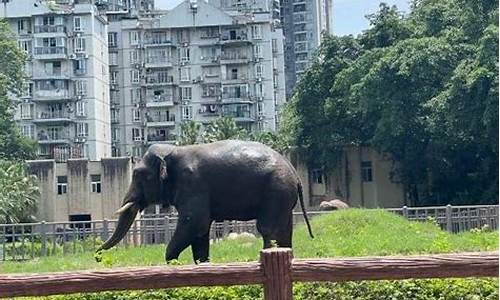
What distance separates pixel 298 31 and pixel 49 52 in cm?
4016

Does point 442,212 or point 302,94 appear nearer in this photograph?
point 442,212

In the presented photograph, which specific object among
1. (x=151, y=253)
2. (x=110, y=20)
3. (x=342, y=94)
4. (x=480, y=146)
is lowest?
(x=151, y=253)

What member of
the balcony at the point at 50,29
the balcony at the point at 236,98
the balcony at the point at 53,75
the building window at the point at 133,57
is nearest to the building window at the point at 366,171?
the balcony at the point at 236,98

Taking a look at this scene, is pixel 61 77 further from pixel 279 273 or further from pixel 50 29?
pixel 279 273

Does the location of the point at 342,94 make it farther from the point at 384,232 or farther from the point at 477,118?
the point at 384,232

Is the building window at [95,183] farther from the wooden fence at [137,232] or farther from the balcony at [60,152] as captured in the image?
the wooden fence at [137,232]

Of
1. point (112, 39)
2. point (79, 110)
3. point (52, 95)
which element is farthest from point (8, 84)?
point (112, 39)

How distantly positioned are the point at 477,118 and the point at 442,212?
688 cm

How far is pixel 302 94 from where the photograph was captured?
42.2m

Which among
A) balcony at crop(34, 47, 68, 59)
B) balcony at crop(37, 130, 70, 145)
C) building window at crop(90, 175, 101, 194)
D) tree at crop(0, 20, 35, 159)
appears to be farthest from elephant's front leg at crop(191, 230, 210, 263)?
balcony at crop(37, 130, 70, 145)

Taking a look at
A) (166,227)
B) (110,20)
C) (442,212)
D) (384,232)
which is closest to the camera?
(384,232)

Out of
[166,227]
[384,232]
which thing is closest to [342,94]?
[166,227]

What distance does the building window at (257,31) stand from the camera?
64.1 m

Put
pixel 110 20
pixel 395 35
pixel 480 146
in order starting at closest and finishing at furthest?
pixel 480 146 < pixel 395 35 < pixel 110 20
